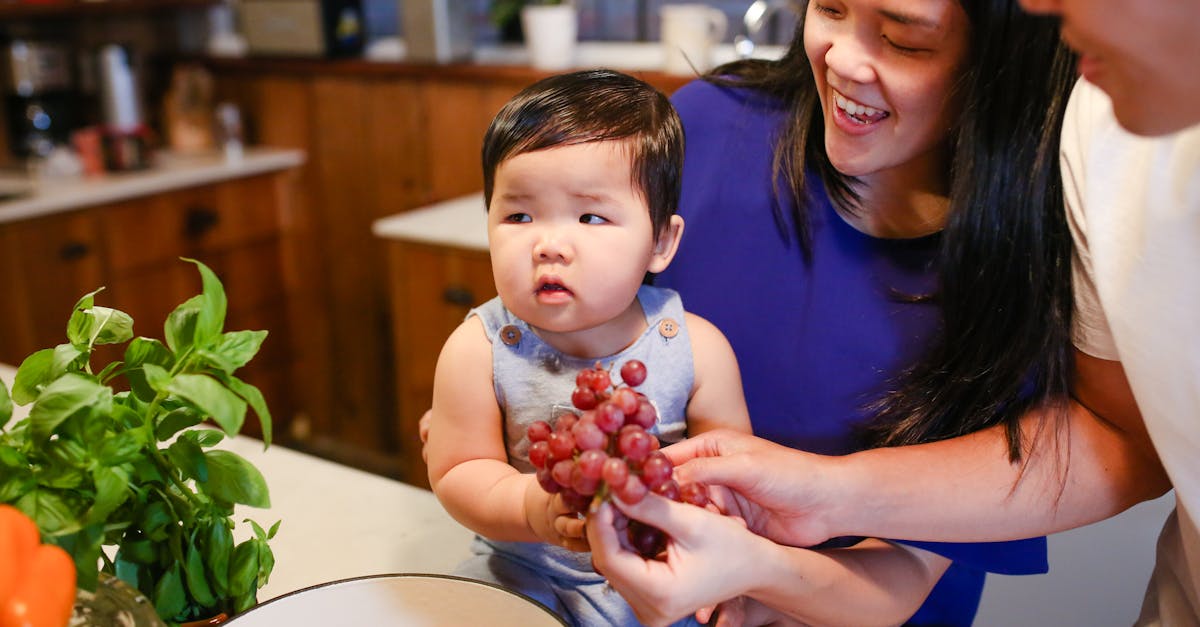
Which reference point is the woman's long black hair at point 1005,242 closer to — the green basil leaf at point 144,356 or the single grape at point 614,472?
the single grape at point 614,472

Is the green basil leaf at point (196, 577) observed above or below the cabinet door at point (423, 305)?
above

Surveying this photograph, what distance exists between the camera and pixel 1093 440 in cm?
104

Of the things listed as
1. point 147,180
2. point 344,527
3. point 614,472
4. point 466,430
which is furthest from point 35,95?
point 614,472

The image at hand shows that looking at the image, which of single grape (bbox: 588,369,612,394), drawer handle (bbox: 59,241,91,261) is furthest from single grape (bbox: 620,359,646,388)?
drawer handle (bbox: 59,241,91,261)

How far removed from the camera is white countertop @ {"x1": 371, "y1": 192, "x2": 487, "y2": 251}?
99.7 inches

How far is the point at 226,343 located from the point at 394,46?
113 inches

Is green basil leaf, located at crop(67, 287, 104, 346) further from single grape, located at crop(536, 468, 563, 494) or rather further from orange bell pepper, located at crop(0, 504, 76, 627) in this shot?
single grape, located at crop(536, 468, 563, 494)

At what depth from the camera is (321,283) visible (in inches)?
143

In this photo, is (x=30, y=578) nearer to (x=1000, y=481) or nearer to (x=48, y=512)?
(x=48, y=512)

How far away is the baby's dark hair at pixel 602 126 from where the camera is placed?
0.94 meters

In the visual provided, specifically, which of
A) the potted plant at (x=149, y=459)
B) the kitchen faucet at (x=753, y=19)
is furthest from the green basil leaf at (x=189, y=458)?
the kitchen faucet at (x=753, y=19)

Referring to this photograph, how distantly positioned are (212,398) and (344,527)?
46 centimetres

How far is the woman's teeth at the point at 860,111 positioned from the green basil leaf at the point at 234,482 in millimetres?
674

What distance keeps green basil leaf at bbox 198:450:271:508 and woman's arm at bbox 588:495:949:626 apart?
0.76ft
